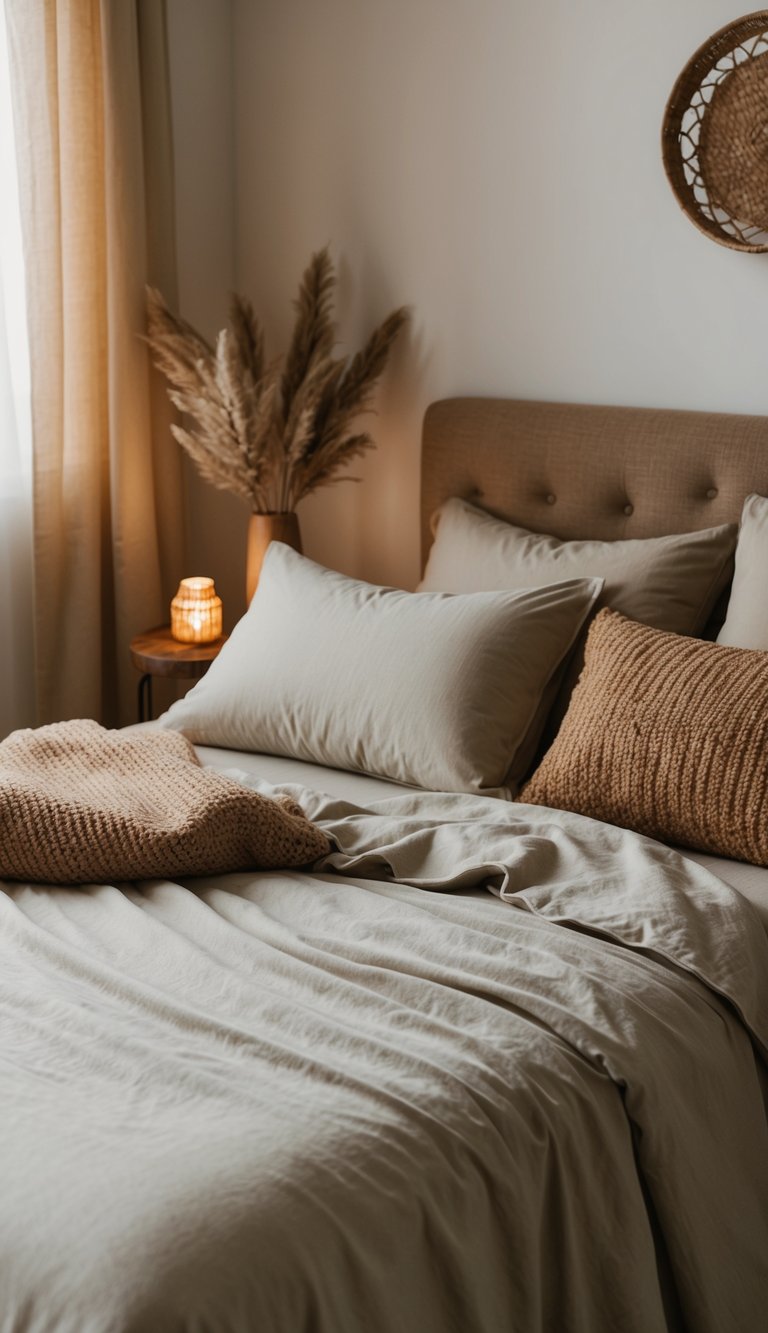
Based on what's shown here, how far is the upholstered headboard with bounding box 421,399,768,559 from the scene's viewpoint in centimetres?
247

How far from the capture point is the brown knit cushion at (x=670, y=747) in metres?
1.94

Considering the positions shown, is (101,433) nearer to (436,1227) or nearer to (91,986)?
(91,986)

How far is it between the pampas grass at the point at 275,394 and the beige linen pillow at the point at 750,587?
39.1 inches

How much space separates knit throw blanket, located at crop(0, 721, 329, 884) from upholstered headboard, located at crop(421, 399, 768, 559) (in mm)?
997

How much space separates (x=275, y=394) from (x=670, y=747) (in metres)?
1.44

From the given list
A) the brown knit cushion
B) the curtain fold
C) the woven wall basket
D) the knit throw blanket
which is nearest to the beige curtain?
the curtain fold

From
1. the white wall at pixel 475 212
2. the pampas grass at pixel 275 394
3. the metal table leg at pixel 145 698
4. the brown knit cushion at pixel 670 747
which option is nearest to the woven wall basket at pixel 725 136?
the white wall at pixel 475 212

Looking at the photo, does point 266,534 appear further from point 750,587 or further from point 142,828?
point 142,828

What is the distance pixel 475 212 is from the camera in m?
2.89

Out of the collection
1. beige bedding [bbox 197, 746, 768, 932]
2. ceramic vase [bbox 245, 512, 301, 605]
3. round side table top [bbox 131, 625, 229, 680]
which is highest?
ceramic vase [bbox 245, 512, 301, 605]

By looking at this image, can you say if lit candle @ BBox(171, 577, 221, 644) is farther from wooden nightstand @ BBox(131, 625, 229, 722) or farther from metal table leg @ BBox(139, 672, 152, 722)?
metal table leg @ BBox(139, 672, 152, 722)

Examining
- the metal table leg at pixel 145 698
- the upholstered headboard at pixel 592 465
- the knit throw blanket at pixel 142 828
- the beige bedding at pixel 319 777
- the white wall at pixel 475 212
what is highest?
the white wall at pixel 475 212

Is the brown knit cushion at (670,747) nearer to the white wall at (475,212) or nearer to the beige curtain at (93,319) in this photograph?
the white wall at (475,212)

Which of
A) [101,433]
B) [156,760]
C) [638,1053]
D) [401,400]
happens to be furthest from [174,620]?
[638,1053]
